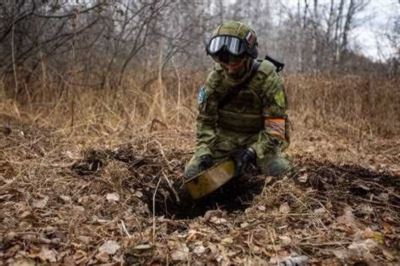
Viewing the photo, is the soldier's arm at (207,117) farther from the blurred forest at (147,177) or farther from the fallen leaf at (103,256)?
the fallen leaf at (103,256)

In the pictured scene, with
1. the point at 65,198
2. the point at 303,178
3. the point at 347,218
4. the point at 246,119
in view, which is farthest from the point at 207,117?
the point at 347,218

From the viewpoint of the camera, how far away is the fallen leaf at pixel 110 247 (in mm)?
2625

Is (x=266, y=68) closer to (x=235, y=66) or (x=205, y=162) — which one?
(x=235, y=66)

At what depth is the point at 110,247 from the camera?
2.66 metres

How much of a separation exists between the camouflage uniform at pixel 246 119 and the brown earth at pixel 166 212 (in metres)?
0.23

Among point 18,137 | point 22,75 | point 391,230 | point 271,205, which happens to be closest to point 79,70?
point 22,75

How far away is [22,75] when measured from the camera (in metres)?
7.30

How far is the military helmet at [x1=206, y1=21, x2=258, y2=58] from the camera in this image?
11.7 ft

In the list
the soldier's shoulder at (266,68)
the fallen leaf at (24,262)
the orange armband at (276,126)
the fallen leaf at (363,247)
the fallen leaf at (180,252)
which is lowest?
the fallen leaf at (24,262)

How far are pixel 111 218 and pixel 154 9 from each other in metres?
5.06

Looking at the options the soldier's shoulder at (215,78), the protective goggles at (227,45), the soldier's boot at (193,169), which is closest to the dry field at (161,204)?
the soldier's boot at (193,169)

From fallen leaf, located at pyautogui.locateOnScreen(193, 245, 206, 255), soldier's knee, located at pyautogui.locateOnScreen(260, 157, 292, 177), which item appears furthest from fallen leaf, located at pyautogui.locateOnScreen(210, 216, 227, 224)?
soldier's knee, located at pyautogui.locateOnScreen(260, 157, 292, 177)

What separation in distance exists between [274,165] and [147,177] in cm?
100

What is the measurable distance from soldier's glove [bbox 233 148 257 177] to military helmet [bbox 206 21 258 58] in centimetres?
72
